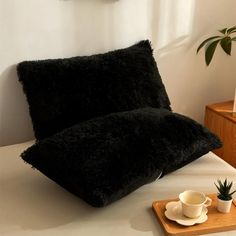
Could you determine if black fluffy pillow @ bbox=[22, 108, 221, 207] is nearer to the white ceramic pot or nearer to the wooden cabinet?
the white ceramic pot

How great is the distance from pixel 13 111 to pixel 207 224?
1072 millimetres

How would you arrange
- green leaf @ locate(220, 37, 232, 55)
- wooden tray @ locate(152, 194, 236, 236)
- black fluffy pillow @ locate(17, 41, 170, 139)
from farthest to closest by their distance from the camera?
green leaf @ locate(220, 37, 232, 55)
black fluffy pillow @ locate(17, 41, 170, 139)
wooden tray @ locate(152, 194, 236, 236)

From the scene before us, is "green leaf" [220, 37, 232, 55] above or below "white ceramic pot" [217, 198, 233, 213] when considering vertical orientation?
above

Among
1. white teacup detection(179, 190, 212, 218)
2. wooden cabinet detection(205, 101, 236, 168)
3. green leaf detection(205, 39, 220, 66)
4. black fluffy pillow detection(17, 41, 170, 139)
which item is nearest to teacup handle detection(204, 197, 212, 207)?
white teacup detection(179, 190, 212, 218)

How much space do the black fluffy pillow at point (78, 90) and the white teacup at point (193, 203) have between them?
0.59 m

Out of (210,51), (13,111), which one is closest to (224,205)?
(210,51)

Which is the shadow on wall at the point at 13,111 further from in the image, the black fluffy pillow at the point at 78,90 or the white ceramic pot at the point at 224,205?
the white ceramic pot at the point at 224,205

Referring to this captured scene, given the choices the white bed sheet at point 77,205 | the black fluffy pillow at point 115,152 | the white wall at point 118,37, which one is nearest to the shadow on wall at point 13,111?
the white wall at point 118,37

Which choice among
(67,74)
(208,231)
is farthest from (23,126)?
(208,231)

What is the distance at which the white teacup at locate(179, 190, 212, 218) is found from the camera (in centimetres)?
109

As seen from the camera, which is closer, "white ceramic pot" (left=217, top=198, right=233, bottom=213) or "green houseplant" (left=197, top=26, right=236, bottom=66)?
"white ceramic pot" (left=217, top=198, right=233, bottom=213)

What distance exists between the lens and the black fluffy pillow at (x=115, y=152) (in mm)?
1134

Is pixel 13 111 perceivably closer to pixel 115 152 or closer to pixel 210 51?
pixel 115 152

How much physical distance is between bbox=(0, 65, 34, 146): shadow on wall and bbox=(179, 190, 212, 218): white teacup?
0.95m
